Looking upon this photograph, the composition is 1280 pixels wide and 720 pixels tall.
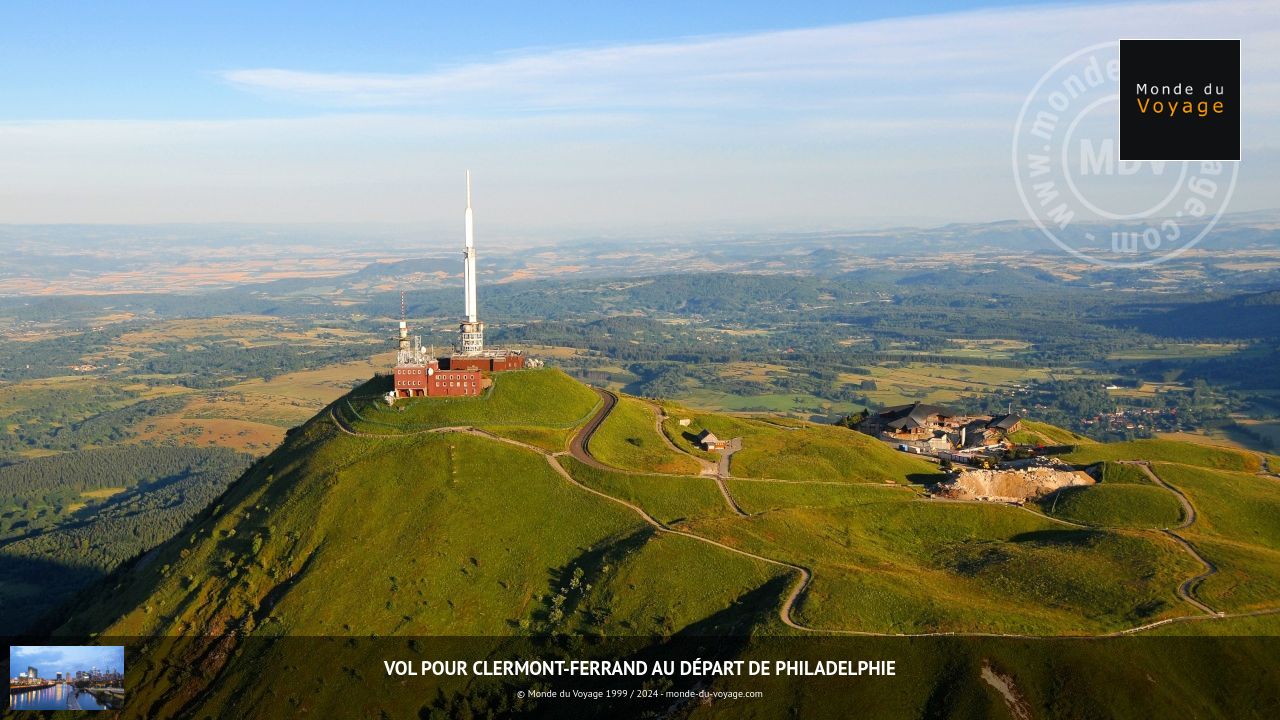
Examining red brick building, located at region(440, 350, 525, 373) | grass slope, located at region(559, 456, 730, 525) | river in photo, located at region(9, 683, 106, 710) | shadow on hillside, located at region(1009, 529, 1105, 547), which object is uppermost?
red brick building, located at region(440, 350, 525, 373)

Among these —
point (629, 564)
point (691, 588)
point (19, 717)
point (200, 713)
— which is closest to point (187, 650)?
point (200, 713)

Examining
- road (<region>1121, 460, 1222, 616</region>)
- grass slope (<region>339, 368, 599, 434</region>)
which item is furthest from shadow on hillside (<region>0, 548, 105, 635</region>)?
road (<region>1121, 460, 1222, 616</region>)

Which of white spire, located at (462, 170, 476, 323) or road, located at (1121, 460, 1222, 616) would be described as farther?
white spire, located at (462, 170, 476, 323)

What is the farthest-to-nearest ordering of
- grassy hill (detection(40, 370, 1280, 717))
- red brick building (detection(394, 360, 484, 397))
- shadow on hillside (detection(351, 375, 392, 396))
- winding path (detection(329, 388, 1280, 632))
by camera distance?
shadow on hillside (detection(351, 375, 392, 396)), red brick building (detection(394, 360, 484, 397)), grassy hill (detection(40, 370, 1280, 717)), winding path (detection(329, 388, 1280, 632))

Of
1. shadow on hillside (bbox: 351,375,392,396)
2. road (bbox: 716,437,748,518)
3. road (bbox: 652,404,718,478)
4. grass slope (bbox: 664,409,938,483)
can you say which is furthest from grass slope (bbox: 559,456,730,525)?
shadow on hillside (bbox: 351,375,392,396)

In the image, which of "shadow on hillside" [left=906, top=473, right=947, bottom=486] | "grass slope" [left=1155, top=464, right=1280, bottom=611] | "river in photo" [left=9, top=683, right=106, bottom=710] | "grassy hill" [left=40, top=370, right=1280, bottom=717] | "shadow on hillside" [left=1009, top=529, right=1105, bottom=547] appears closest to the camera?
"grassy hill" [left=40, top=370, right=1280, bottom=717]

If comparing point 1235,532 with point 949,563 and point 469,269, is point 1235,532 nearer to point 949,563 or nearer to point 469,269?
point 949,563

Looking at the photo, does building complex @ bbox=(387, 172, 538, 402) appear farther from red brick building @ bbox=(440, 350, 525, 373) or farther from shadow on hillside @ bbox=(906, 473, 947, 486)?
shadow on hillside @ bbox=(906, 473, 947, 486)

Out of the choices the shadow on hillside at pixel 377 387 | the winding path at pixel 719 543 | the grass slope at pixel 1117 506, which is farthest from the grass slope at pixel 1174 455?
the shadow on hillside at pixel 377 387

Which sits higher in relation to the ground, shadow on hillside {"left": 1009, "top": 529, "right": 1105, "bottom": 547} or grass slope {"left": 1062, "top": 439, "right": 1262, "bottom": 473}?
grass slope {"left": 1062, "top": 439, "right": 1262, "bottom": 473}
